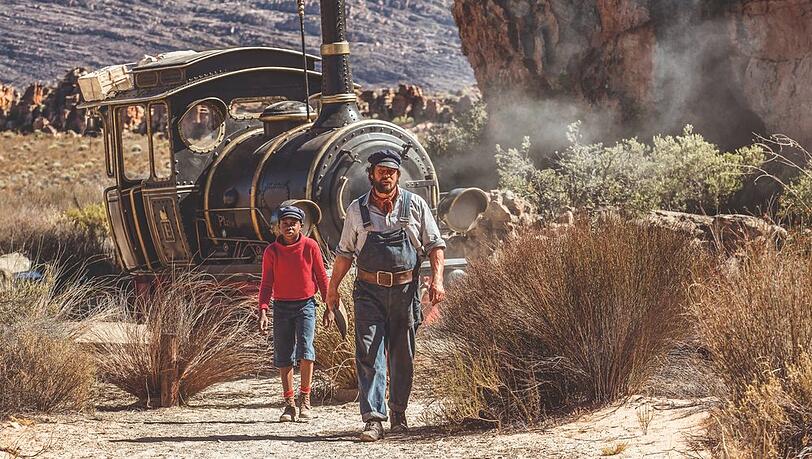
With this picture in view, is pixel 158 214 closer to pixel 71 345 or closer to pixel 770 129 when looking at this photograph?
pixel 71 345

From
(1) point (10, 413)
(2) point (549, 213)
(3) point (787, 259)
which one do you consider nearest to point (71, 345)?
(1) point (10, 413)

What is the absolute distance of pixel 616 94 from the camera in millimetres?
26078

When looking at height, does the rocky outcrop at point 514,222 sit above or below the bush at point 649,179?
below

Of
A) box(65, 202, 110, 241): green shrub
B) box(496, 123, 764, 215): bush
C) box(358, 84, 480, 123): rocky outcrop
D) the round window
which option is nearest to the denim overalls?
the round window

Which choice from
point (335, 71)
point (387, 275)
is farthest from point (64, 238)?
point (387, 275)

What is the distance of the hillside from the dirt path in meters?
77.4

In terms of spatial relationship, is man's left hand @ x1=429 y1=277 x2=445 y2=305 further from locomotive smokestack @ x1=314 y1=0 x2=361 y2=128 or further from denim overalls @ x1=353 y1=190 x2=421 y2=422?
locomotive smokestack @ x1=314 y1=0 x2=361 y2=128

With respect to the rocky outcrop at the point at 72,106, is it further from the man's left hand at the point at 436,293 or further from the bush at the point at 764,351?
the bush at the point at 764,351

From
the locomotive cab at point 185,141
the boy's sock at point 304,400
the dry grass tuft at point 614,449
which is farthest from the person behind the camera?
the locomotive cab at point 185,141

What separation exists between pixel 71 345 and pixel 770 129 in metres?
15.5

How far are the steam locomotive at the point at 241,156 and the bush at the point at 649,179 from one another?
230 inches

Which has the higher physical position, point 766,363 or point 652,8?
point 652,8

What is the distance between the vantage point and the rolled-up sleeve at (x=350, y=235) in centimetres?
855

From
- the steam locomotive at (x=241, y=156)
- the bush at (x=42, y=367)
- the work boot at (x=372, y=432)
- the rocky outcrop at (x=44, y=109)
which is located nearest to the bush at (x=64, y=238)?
the steam locomotive at (x=241, y=156)
